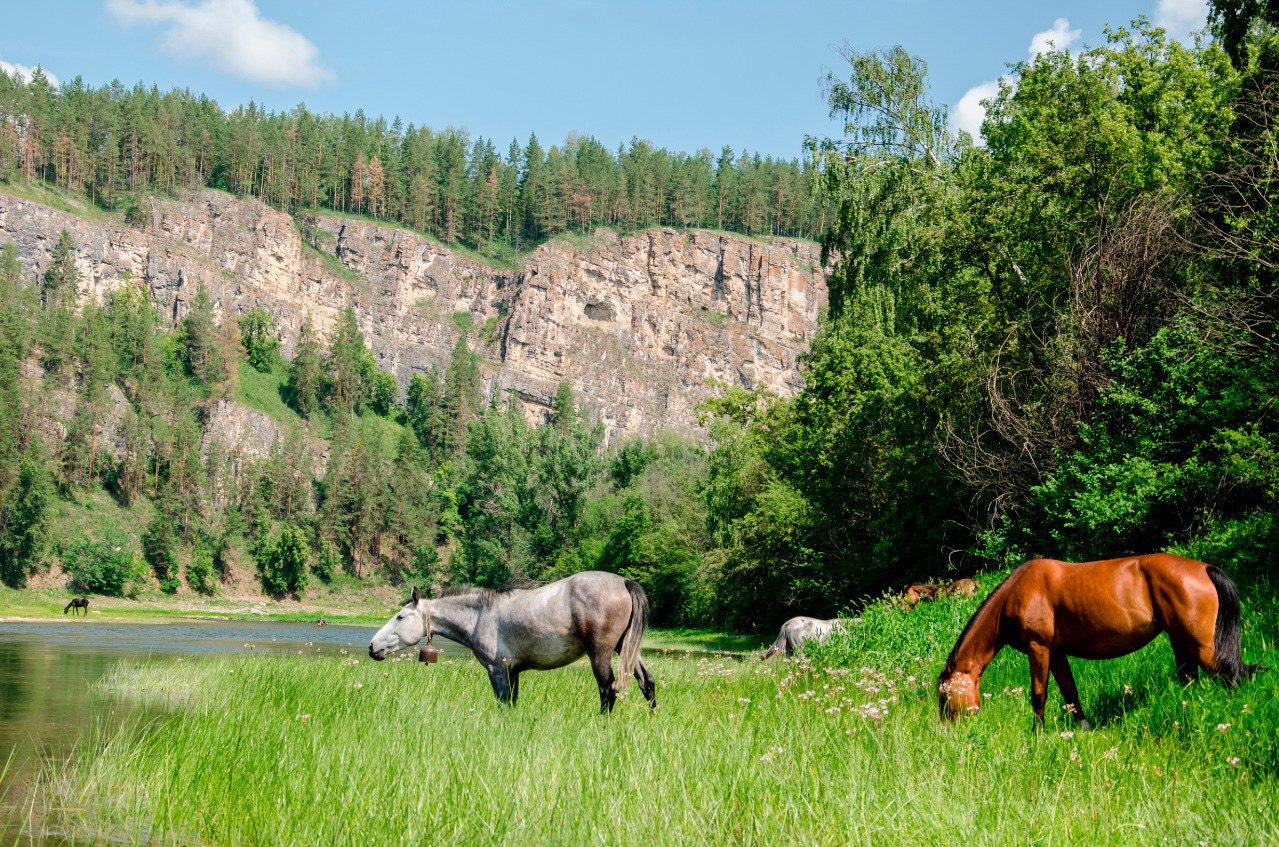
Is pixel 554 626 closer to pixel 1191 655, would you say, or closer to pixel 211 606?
pixel 1191 655

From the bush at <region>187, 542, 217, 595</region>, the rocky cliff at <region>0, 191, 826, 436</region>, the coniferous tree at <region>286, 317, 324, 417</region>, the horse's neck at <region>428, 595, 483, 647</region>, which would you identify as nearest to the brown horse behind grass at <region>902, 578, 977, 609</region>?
the horse's neck at <region>428, 595, 483, 647</region>

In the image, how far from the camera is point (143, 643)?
37.0 meters

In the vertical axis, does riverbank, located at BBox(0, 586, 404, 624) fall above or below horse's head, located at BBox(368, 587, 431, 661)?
below

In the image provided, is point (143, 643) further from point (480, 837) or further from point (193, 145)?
point (193, 145)

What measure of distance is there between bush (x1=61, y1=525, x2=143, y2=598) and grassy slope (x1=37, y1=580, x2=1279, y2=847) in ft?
293

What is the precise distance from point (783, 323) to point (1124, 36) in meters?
148

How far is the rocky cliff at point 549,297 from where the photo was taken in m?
153

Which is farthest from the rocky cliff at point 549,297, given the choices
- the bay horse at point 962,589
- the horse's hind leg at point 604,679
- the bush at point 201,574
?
the horse's hind leg at point 604,679

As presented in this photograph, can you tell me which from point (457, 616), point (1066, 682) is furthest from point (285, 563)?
point (1066, 682)

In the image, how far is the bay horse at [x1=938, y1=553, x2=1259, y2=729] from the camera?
330 inches

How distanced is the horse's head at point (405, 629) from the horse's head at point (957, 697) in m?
6.80

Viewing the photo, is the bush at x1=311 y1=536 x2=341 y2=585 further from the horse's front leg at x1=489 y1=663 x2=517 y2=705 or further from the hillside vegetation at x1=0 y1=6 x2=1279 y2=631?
the horse's front leg at x1=489 y1=663 x2=517 y2=705

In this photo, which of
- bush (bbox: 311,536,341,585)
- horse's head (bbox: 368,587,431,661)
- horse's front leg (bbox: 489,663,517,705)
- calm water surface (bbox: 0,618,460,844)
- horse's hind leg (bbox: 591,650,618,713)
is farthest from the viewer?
bush (bbox: 311,536,341,585)

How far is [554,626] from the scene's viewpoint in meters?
11.5
